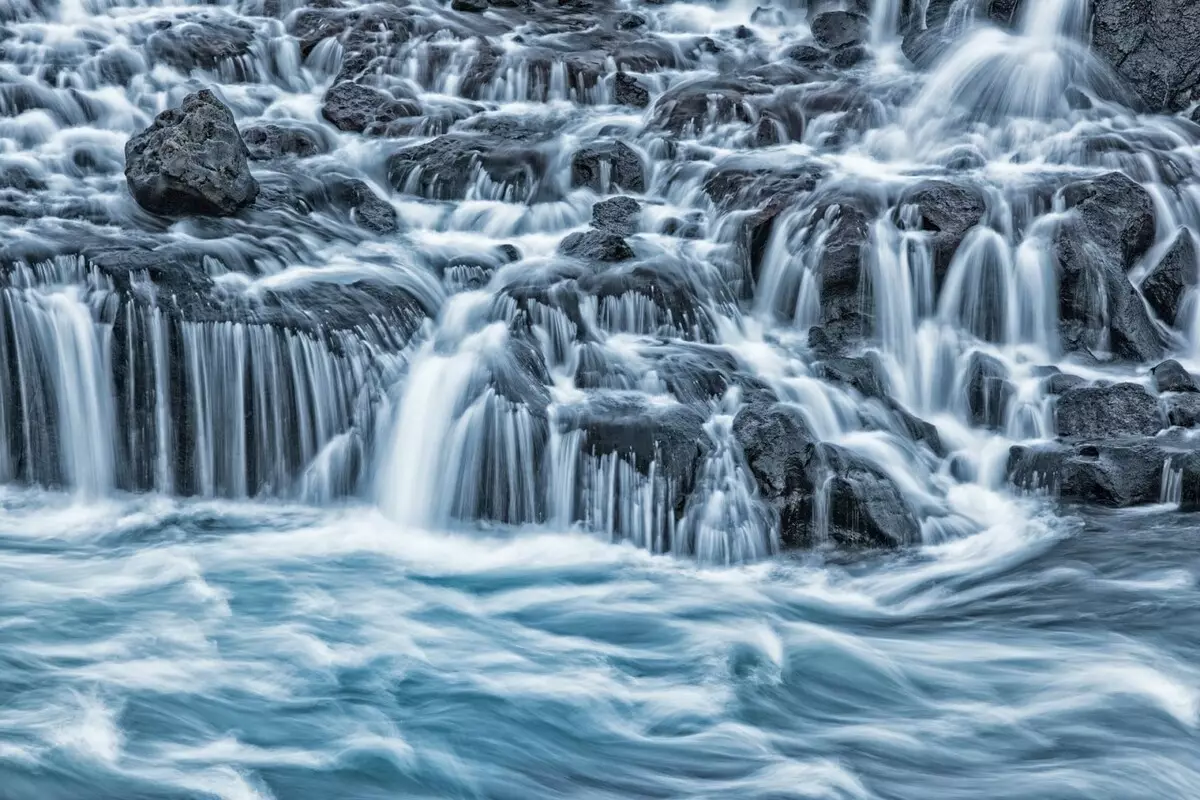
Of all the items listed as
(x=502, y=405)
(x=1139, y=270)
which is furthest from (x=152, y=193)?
(x=1139, y=270)

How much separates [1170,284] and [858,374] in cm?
336

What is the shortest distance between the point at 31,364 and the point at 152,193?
91.0 inches

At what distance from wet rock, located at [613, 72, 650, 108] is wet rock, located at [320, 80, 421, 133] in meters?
2.38

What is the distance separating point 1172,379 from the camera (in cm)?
1071

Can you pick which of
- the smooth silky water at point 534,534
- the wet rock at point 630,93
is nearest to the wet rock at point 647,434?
the smooth silky water at point 534,534

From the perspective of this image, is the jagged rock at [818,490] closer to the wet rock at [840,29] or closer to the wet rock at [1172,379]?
the wet rock at [1172,379]

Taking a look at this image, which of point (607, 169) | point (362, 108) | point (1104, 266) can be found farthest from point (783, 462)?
point (362, 108)

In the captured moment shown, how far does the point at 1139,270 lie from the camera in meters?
12.2

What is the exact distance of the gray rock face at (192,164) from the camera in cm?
1131

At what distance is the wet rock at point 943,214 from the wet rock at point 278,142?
6060 millimetres

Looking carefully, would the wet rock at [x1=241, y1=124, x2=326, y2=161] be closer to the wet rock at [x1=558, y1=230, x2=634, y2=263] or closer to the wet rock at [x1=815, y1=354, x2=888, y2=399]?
the wet rock at [x1=558, y1=230, x2=634, y2=263]

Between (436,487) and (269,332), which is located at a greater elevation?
(269,332)

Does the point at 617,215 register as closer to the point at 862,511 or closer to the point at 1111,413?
the point at 862,511

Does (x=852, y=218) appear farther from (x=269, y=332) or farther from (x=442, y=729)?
(x=442, y=729)
